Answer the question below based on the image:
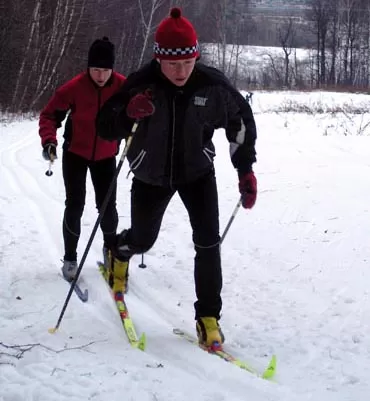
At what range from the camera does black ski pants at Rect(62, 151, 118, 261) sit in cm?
465

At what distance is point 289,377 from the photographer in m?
3.27

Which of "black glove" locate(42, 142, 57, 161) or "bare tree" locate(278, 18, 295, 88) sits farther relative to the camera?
"bare tree" locate(278, 18, 295, 88)

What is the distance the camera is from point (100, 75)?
14.6 feet

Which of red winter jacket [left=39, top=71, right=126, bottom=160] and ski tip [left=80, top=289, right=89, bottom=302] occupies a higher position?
red winter jacket [left=39, top=71, right=126, bottom=160]

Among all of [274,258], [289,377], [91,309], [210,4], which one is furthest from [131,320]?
[210,4]

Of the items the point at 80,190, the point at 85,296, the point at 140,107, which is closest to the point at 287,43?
the point at 80,190

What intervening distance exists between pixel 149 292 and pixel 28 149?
31.1 ft

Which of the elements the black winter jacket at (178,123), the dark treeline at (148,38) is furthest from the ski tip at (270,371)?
the dark treeline at (148,38)

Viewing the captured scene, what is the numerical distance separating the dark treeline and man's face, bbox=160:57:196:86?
66.3ft

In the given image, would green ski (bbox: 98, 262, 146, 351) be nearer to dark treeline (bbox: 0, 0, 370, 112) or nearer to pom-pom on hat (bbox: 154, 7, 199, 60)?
pom-pom on hat (bbox: 154, 7, 199, 60)

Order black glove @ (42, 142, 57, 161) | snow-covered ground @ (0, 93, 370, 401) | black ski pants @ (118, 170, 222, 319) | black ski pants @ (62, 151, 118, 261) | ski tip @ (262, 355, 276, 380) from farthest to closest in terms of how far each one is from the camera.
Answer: black ski pants @ (62, 151, 118, 261) < black glove @ (42, 142, 57, 161) < black ski pants @ (118, 170, 222, 319) < ski tip @ (262, 355, 276, 380) < snow-covered ground @ (0, 93, 370, 401)

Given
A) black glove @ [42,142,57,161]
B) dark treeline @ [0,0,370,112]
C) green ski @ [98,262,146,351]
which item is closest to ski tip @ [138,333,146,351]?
green ski @ [98,262,146,351]

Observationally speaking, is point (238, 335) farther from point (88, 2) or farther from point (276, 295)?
point (88, 2)

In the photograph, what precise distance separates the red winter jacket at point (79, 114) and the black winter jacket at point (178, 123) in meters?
0.88
